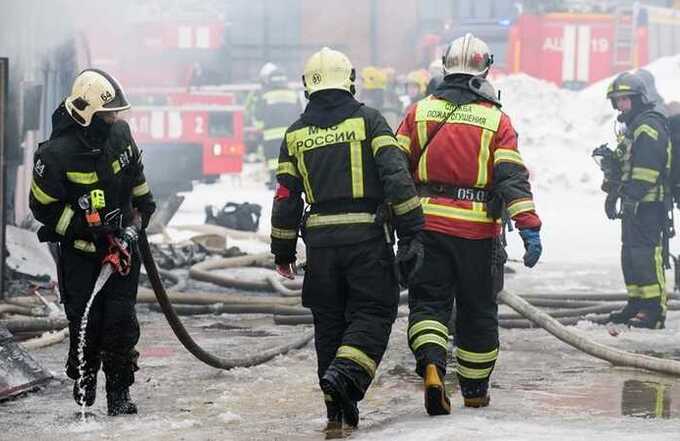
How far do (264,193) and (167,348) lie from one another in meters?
12.2

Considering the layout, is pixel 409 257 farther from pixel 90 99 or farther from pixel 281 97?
pixel 281 97

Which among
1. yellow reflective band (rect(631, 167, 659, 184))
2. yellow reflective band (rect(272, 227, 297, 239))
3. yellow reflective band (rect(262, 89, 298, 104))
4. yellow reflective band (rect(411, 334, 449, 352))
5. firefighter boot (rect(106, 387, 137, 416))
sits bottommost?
yellow reflective band (rect(262, 89, 298, 104))

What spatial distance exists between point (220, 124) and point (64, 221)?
14168mm

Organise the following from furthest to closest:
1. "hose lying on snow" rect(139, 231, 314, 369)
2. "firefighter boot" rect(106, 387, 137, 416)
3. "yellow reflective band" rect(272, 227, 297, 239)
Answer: "hose lying on snow" rect(139, 231, 314, 369), "firefighter boot" rect(106, 387, 137, 416), "yellow reflective band" rect(272, 227, 297, 239)

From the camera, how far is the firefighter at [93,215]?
5926mm

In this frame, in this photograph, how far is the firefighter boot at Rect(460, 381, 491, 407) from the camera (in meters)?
6.13

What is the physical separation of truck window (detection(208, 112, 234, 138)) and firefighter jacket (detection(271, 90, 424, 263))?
13979 millimetres

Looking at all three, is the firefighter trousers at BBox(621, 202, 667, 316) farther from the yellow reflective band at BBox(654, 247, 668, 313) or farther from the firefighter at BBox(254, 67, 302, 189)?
the firefighter at BBox(254, 67, 302, 189)

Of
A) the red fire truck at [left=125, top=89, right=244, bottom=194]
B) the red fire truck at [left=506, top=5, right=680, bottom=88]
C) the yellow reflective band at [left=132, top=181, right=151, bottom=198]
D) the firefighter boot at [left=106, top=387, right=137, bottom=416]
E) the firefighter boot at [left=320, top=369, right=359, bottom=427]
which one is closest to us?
the firefighter boot at [left=320, top=369, right=359, bottom=427]

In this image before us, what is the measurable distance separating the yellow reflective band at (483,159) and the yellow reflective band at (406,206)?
1.49 ft

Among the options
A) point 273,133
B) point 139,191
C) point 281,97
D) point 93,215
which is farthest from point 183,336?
point 281,97

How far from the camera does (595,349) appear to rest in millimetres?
7375

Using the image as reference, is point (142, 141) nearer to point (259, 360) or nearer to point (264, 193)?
point (264, 193)

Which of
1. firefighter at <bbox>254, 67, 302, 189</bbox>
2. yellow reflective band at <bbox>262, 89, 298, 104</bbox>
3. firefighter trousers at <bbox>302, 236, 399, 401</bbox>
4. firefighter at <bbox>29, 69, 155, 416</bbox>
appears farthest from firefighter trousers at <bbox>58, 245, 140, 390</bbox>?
yellow reflective band at <bbox>262, 89, 298, 104</bbox>
